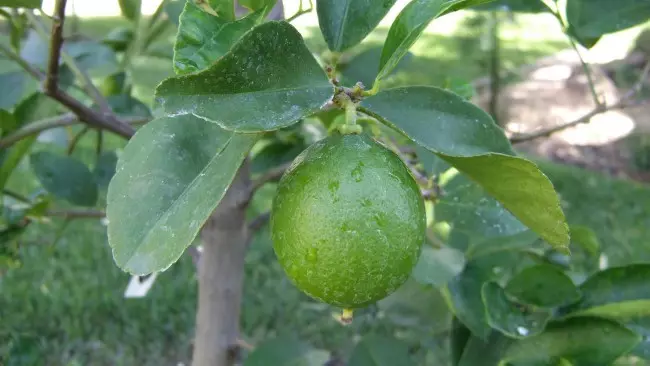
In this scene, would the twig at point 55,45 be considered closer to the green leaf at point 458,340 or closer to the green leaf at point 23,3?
the green leaf at point 23,3

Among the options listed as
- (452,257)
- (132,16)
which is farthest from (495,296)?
(132,16)

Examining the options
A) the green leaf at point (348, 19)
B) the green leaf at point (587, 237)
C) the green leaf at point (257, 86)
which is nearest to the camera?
the green leaf at point (257, 86)

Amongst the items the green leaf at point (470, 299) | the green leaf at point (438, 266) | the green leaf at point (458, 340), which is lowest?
the green leaf at point (458, 340)

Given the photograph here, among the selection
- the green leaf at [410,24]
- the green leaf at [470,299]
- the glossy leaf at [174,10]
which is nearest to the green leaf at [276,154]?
the glossy leaf at [174,10]

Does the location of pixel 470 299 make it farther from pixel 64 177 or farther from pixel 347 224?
pixel 64 177

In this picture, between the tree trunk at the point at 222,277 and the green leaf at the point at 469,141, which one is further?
the tree trunk at the point at 222,277

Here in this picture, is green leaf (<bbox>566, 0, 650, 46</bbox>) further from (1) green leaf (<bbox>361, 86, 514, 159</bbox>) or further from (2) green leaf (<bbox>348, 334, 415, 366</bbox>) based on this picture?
(2) green leaf (<bbox>348, 334, 415, 366</bbox>)

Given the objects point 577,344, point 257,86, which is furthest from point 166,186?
point 577,344

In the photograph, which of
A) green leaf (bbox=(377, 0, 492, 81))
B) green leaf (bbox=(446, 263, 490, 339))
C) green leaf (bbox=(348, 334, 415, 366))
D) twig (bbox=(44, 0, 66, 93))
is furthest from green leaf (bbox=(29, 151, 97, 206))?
green leaf (bbox=(377, 0, 492, 81))
